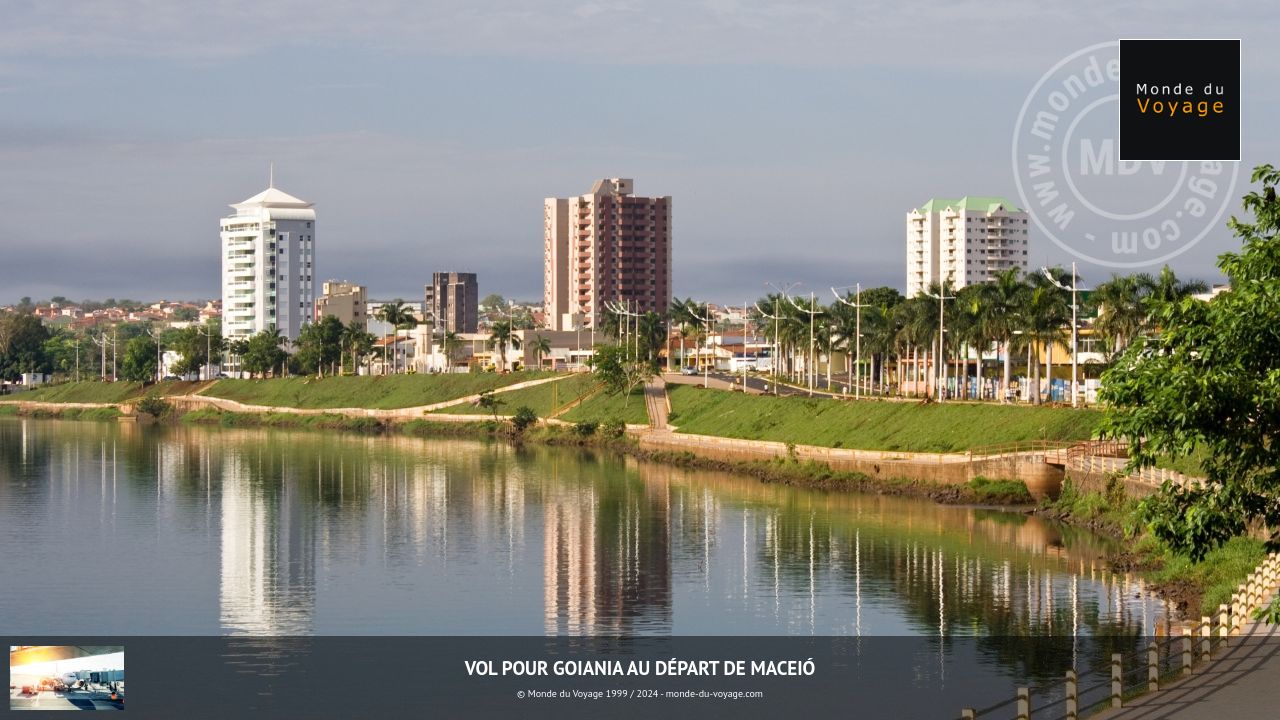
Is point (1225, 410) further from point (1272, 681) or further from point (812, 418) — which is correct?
point (812, 418)

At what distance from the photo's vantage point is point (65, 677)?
47.5 m

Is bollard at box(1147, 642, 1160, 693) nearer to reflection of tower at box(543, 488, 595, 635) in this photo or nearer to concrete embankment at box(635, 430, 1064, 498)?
reflection of tower at box(543, 488, 595, 635)

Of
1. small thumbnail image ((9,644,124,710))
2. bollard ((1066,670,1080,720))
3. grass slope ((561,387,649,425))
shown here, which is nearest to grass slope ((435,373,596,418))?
grass slope ((561,387,649,425))

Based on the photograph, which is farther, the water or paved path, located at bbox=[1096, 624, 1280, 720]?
the water

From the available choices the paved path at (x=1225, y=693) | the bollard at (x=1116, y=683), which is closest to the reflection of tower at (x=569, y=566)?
the paved path at (x=1225, y=693)

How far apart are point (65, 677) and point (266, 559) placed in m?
28.6

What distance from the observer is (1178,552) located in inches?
1297

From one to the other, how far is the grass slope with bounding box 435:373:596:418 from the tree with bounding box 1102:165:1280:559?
138669mm

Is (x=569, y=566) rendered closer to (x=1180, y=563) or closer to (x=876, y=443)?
(x=1180, y=563)

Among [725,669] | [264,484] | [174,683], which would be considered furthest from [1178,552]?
[264,484]

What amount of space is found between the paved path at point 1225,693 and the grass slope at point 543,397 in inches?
5247

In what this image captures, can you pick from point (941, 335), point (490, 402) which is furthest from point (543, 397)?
point (941, 335)

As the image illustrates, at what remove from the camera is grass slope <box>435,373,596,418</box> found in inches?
6865

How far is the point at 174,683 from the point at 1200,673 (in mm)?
27550
